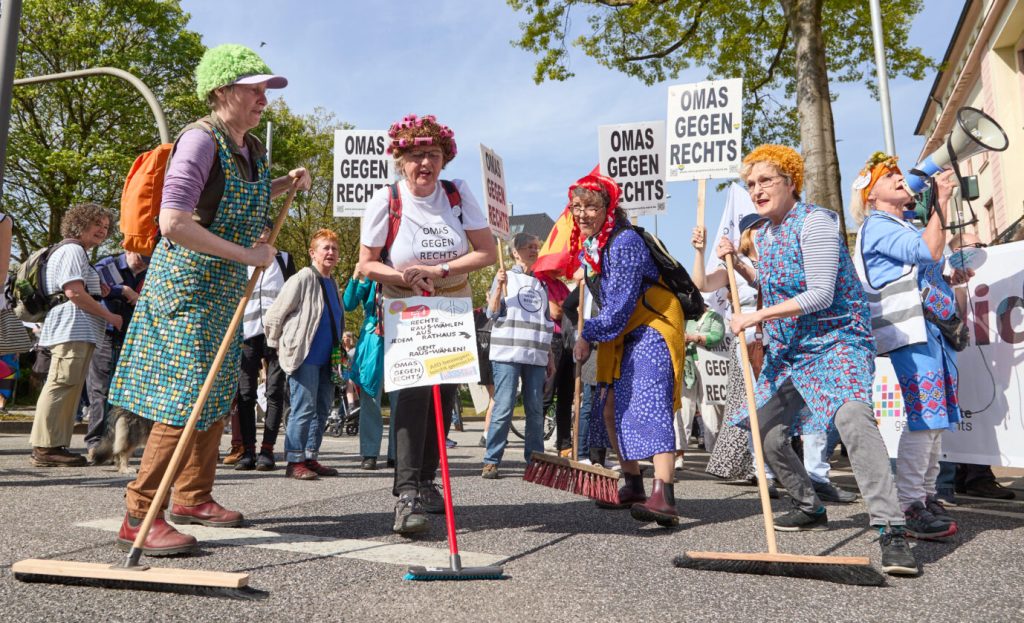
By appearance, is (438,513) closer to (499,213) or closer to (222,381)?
(222,381)

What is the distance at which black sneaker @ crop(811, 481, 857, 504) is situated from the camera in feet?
18.9

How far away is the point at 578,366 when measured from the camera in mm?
5465

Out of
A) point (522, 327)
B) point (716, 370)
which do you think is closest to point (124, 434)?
point (522, 327)

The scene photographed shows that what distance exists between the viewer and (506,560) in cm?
365

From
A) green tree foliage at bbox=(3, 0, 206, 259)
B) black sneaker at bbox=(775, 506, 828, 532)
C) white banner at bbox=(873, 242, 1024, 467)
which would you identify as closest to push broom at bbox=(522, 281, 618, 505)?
black sneaker at bbox=(775, 506, 828, 532)

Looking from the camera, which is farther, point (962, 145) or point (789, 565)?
point (962, 145)

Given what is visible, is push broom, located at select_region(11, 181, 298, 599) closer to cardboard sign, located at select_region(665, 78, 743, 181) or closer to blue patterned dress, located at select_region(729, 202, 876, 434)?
blue patterned dress, located at select_region(729, 202, 876, 434)

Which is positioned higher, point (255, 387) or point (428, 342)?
point (428, 342)

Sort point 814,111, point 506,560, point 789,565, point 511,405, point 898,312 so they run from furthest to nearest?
point 814,111 → point 511,405 → point 898,312 → point 506,560 → point 789,565

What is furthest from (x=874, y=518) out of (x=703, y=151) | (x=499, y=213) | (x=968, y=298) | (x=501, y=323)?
(x=499, y=213)

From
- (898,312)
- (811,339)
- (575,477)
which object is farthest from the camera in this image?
(575,477)

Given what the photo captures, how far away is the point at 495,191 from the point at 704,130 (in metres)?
2.65

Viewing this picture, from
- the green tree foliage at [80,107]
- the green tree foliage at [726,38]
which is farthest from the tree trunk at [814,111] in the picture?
the green tree foliage at [80,107]

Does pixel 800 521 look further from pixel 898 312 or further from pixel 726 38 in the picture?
pixel 726 38
